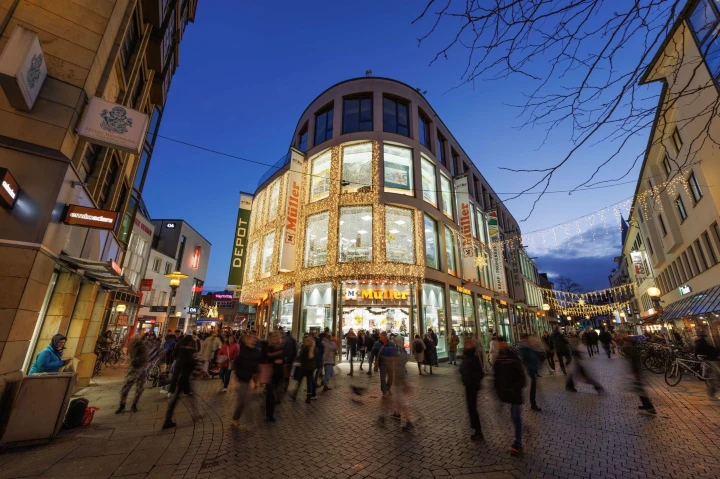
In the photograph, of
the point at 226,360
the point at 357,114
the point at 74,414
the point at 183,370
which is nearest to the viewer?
the point at 74,414

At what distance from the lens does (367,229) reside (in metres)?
19.0

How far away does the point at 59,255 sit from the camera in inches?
294

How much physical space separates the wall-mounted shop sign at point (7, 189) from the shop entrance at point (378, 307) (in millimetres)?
13615

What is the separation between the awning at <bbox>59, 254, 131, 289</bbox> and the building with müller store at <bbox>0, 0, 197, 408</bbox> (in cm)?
5

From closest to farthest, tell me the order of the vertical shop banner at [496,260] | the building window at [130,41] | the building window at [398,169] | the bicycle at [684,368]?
the bicycle at [684,368]
the building window at [130,41]
the building window at [398,169]
the vertical shop banner at [496,260]

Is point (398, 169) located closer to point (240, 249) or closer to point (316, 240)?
point (316, 240)

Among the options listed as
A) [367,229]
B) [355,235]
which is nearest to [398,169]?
[367,229]

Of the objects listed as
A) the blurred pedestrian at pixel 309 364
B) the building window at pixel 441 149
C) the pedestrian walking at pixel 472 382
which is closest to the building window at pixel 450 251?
the building window at pixel 441 149

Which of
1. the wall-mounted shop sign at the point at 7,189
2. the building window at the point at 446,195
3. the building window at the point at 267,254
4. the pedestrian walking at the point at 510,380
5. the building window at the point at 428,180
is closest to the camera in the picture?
the pedestrian walking at the point at 510,380

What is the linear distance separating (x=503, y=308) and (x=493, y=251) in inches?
266

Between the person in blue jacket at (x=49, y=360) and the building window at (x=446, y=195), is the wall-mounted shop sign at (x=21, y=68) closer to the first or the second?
the person in blue jacket at (x=49, y=360)

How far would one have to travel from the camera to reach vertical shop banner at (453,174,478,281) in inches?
889

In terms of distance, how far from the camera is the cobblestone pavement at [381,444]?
181 inches

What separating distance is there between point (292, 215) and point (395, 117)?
33.2 feet
